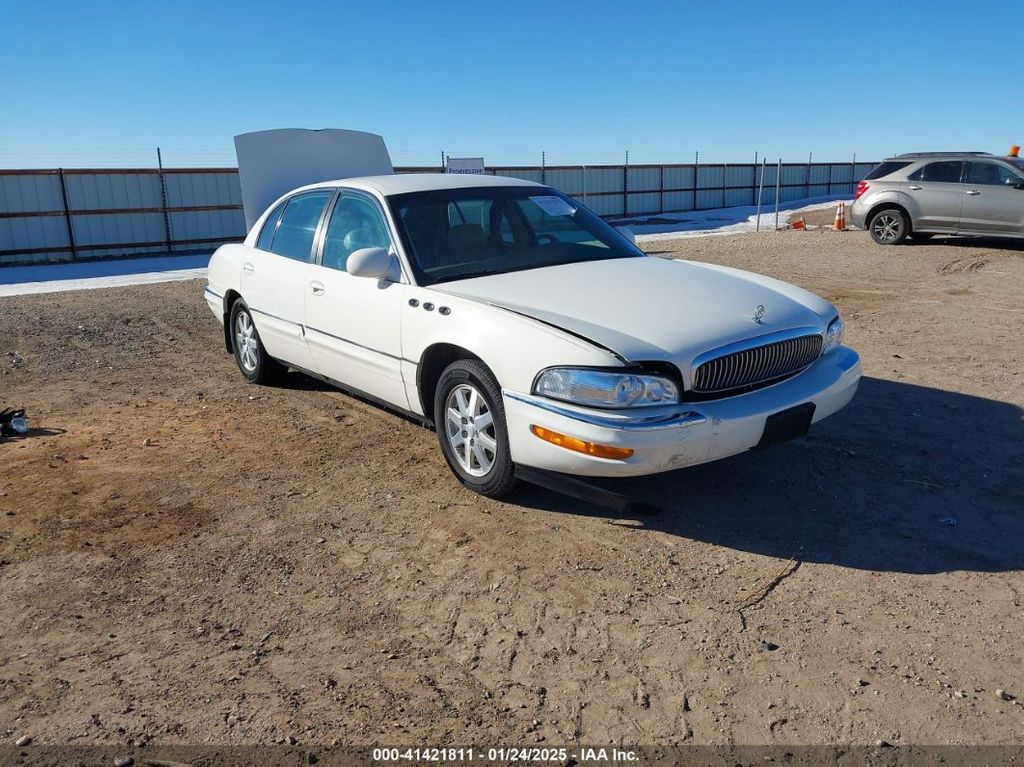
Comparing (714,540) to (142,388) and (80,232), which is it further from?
(80,232)

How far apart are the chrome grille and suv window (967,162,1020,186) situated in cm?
1229

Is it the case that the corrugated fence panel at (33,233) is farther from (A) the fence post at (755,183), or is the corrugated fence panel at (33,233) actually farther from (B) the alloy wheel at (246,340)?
(A) the fence post at (755,183)

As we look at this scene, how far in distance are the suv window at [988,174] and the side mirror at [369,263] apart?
1327 cm

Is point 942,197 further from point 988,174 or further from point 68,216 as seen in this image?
point 68,216

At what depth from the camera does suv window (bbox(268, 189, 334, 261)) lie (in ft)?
19.2

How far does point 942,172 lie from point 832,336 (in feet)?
40.1

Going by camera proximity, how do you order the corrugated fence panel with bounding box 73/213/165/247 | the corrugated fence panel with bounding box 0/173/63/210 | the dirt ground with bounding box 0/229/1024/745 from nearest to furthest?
the dirt ground with bounding box 0/229/1024/745, the corrugated fence panel with bounding box 0/173/63/210, the corrugated fence panel with bounding box 73/213/165/247

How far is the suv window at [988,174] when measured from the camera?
1441 cm

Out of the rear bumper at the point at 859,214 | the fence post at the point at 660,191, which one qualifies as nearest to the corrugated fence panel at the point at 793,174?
the fence post at the point at 660,191

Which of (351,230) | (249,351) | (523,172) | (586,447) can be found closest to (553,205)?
(351,230)

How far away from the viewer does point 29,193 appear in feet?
61.8

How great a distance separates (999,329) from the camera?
8.38 m

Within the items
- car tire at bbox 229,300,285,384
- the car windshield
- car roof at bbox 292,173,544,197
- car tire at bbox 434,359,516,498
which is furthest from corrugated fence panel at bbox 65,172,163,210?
car tire at bbox 434,359,516,498

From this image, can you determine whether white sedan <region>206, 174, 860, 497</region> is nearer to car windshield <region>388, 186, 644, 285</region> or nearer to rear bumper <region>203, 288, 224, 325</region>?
car windshield <region>388, 186, 644, 285</region>
